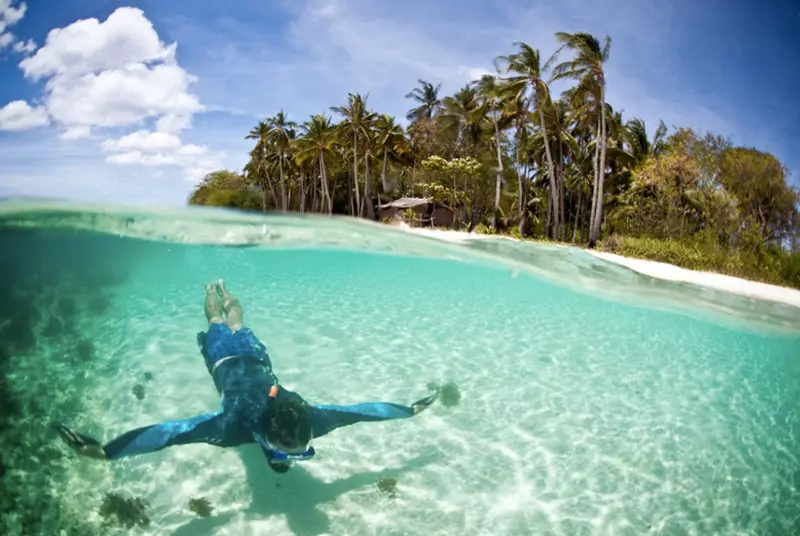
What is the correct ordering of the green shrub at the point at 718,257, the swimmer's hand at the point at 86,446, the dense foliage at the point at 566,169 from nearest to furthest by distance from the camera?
the swimmer's hand at the point at 86,446 → the green shrub at the point at 718,257 → the dense foliage at the point at 566,169

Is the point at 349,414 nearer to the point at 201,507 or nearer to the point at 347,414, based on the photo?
the point at 347,414

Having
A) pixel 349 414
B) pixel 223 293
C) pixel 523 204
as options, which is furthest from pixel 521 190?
pixel 349 414

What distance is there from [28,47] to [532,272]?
19182mm

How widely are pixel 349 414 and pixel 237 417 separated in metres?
1.21

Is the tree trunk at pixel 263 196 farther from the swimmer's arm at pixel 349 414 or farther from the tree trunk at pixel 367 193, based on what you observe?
the swimmer's arm at pixel 349 414

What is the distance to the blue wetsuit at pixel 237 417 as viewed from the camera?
4363 millimetres

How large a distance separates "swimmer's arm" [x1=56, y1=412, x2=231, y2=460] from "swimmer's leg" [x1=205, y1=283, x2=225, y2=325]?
3468mm

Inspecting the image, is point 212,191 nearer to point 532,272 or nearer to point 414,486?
point 532,272

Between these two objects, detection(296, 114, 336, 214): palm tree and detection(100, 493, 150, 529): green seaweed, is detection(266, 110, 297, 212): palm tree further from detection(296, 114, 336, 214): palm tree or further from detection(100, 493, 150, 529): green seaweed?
detection(100, 493, 150, 529): green seaweed

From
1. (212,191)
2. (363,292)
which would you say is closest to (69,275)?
(363,292)

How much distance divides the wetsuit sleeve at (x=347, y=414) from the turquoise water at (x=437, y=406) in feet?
3.71

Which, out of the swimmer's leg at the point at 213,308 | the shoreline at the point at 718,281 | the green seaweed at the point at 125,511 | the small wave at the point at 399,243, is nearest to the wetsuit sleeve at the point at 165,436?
the green seaweed at the point at 125,511

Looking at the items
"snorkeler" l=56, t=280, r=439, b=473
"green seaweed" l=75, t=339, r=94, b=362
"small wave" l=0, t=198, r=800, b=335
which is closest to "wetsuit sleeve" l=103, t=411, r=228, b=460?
"snorkeler" l=56, t=280, r=439, b=473

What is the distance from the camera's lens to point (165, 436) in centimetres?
442
